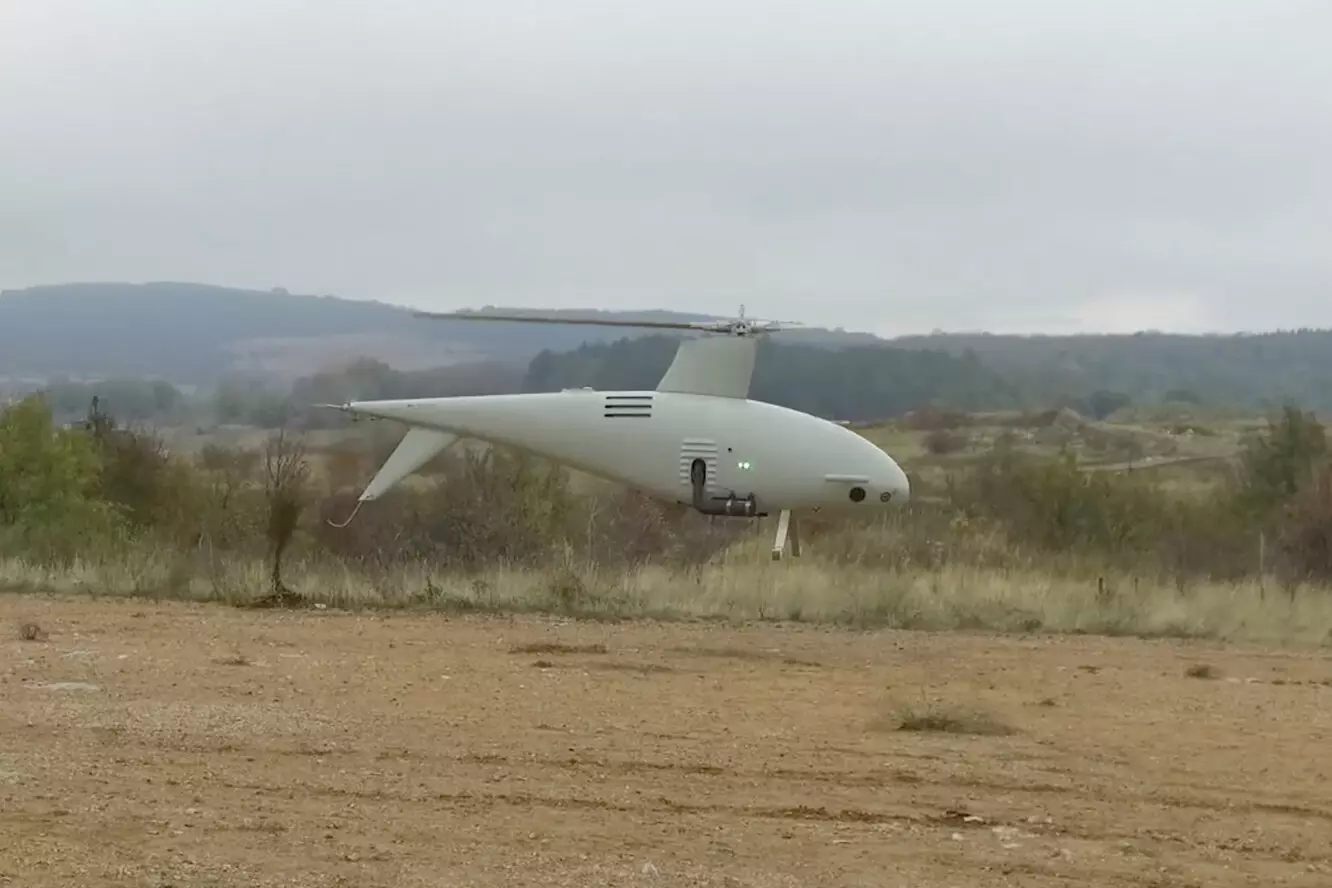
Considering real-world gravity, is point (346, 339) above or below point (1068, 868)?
above

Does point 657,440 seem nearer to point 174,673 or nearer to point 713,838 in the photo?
point 174,673

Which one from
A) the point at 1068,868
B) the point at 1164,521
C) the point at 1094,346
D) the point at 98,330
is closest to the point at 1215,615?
the point at 1068,868

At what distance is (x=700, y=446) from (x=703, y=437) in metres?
0.10

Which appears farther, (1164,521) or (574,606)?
(1164,521)

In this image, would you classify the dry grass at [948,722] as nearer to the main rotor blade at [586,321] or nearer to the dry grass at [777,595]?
the dry grass at [777,595]

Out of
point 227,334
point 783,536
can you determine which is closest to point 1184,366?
point 227,334

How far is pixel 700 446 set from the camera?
56.0 ft

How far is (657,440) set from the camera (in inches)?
680

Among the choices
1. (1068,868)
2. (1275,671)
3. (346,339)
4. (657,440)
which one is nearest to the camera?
(1068,868)

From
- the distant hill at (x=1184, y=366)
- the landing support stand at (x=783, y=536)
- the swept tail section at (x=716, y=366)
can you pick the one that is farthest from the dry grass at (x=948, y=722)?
the distant hill at (x=1184, y=366)

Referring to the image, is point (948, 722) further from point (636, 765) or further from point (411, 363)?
point (411, 363)

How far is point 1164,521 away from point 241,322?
83.1 ft

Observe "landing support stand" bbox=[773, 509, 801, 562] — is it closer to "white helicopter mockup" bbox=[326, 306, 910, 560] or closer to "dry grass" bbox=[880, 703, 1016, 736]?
"white helicopter mockup" bbox=[326, 306, 910, 560]

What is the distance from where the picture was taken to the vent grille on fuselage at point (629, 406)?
17312 mm
